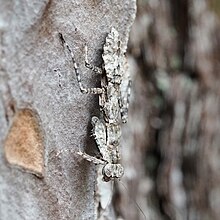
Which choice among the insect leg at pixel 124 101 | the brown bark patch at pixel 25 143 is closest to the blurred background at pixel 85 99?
the brown bark patch at pixel 25 143

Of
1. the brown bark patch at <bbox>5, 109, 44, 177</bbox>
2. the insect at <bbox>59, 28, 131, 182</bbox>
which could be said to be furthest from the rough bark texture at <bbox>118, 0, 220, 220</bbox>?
the brown bark patch at <bbox>5, 109, 44, 177</bbox>

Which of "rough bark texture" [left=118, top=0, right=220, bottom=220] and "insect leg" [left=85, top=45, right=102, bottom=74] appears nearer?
"insect leg" [left=85, top=45, right=102, bottom=74]

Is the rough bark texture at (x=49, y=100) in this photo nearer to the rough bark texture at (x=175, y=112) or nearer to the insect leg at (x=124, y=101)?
the insect leg at (x=124, y=101)

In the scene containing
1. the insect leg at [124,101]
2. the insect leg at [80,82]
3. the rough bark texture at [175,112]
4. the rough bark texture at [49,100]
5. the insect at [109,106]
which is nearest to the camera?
the rough bark texture at [49,100]

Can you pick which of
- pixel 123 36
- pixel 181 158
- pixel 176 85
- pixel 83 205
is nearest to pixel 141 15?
pixel 176 85

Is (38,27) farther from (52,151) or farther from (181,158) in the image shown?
(181,158)

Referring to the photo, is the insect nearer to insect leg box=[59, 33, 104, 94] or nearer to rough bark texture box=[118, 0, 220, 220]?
insect leg box=[59, 33, 104, 94]
